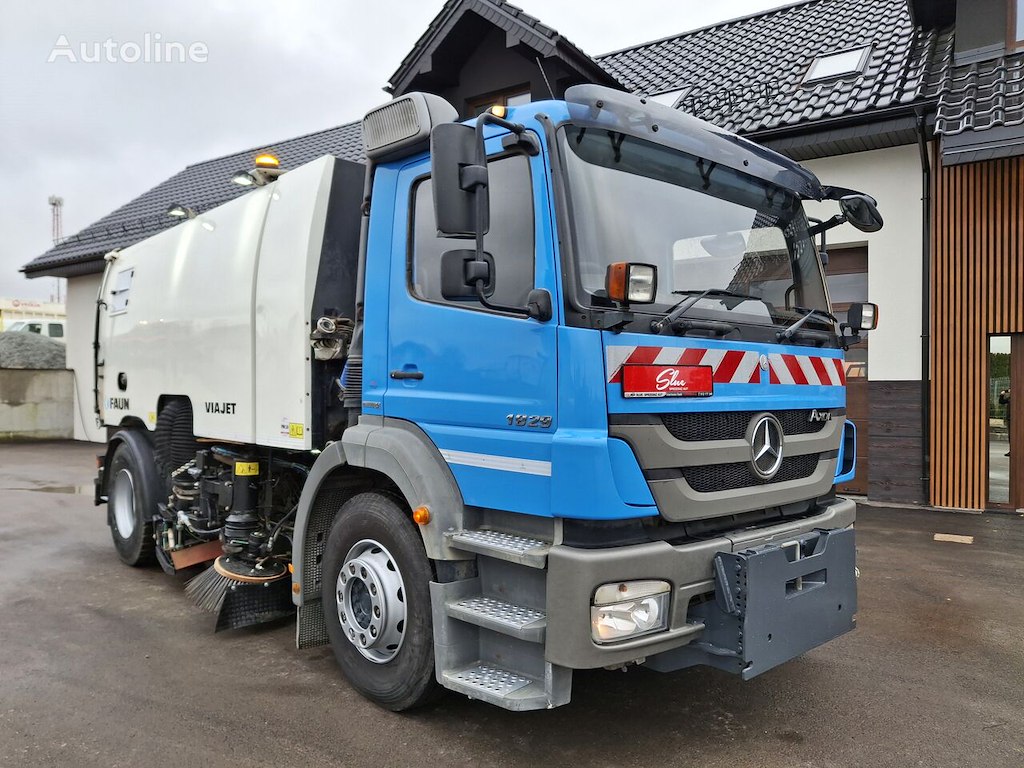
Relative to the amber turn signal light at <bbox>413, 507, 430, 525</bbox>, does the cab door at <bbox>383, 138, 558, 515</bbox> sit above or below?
above

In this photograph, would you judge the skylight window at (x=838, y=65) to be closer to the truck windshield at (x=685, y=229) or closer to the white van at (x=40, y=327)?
the truck windshield at (x=685, y=229)

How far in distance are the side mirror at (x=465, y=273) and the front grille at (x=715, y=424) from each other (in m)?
0.86

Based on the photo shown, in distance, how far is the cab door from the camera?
2.94 metres

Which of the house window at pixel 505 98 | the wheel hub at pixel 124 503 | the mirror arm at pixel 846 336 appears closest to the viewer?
the mirror arm at pixel 846 336

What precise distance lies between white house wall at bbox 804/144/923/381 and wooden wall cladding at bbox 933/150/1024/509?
0.19 m

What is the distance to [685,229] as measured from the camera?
331 centimetres

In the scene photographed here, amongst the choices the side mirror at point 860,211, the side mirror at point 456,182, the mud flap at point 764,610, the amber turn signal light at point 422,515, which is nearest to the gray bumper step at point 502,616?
the amber turn signal light at point 422,515

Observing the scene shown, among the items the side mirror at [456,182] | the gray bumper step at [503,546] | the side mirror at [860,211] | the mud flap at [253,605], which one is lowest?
the mud flap at [253,605]

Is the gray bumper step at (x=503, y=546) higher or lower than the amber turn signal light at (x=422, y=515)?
lower

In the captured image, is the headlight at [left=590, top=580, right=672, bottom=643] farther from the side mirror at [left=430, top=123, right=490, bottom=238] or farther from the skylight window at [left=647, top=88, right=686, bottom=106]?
the skylight window at [left=647, top=88, right=686, bottom=106]

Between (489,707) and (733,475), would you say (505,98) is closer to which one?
(733,475)

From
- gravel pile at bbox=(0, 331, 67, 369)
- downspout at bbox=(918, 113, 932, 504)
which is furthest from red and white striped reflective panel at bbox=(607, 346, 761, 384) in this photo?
gravel pile at bbox=(0, 331, 67, 369)

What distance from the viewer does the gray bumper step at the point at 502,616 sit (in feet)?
9.16

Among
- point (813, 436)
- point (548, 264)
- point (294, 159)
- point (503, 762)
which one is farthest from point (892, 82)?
point (294, 159)
